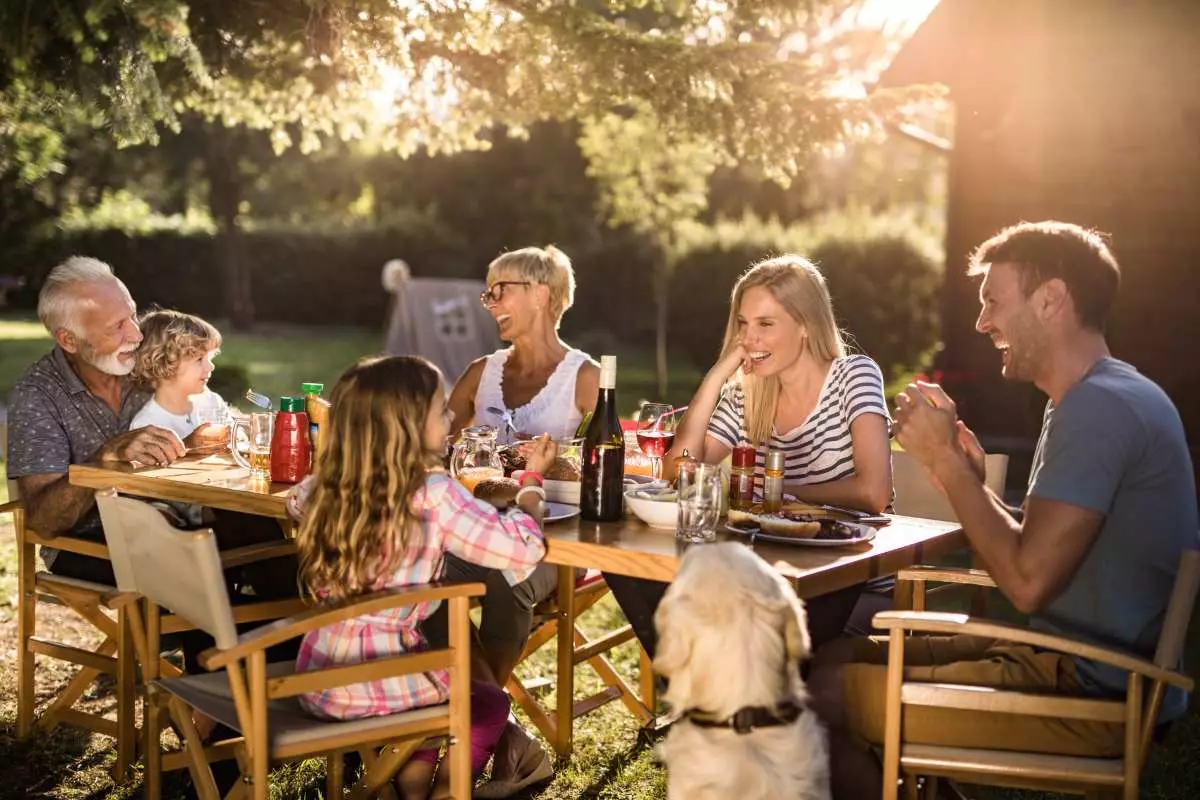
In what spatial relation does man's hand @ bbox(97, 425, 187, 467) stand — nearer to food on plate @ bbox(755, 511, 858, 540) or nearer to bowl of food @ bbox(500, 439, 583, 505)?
bowl of food @ bbox(500, 439, 583, 505)

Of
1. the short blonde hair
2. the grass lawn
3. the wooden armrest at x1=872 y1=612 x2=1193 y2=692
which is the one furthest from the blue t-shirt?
the short blonde hair

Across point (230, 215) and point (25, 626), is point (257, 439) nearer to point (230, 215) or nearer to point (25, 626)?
point (25, 626)

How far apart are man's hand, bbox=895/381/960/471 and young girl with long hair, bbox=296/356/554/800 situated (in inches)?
37.7

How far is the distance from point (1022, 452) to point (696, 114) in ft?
14.0

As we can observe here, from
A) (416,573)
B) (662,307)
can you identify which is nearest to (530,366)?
(416,573)

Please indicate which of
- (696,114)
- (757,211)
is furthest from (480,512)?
(757,211)

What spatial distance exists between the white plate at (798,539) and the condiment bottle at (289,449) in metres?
1.46

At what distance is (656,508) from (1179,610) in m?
1.27

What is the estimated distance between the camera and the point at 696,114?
7.98m

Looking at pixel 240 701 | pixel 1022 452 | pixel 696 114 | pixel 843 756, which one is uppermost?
pixel 696 114

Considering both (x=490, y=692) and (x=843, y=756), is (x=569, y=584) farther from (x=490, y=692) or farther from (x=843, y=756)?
(x=843, y=756)

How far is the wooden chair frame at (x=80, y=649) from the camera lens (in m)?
3.97

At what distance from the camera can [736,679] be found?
244 cm

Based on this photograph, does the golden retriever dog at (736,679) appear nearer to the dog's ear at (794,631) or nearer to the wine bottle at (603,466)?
the dog's ear at (794,631)
